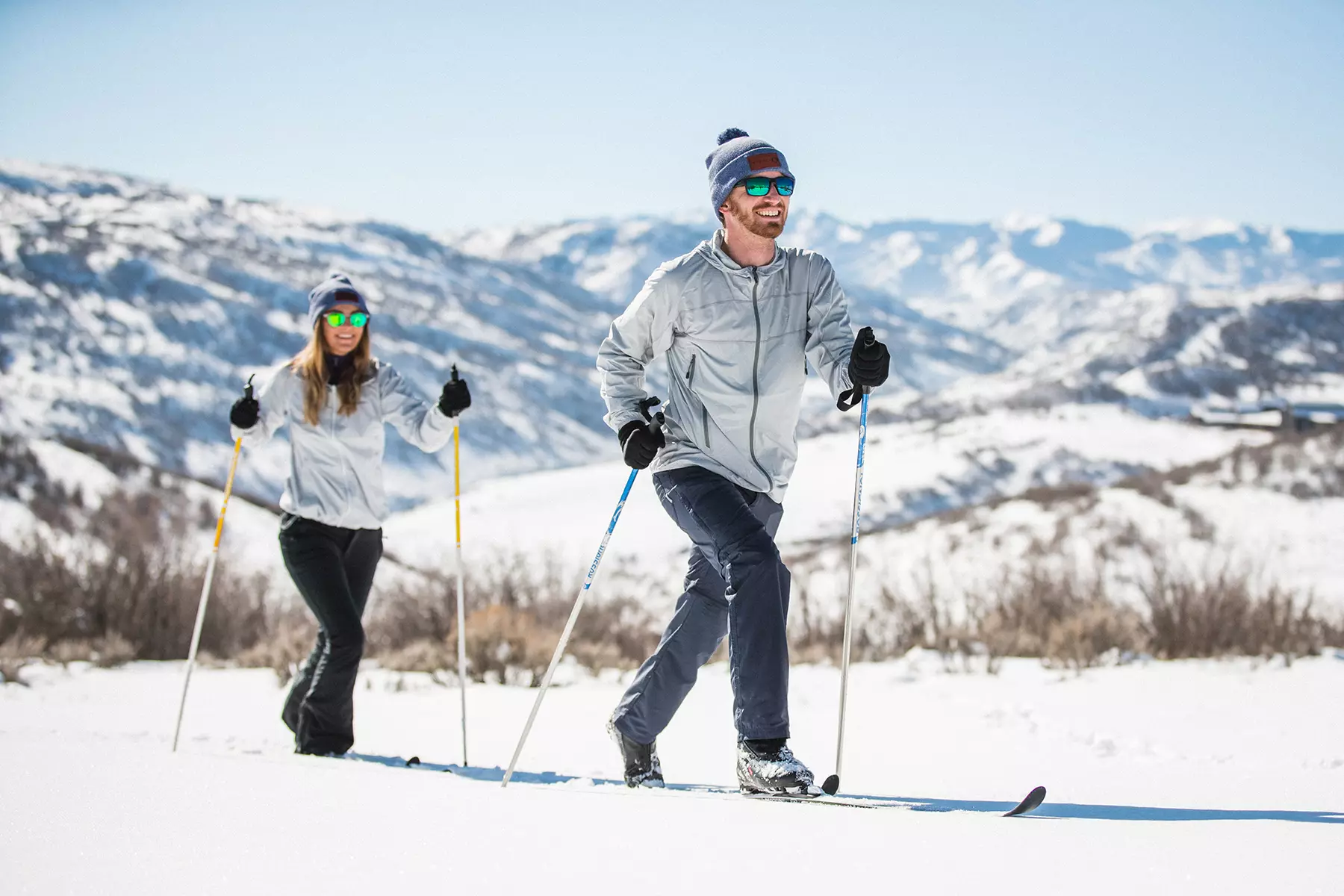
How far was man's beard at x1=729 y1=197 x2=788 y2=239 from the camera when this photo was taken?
3.36 meters

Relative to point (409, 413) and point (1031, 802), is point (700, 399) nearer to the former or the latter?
point (1031, 802)

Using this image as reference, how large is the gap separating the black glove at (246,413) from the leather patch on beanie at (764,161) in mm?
2268

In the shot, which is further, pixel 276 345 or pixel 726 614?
pixel 276 345

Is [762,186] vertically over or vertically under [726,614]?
over

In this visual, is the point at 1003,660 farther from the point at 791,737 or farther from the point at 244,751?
the point at 244,751

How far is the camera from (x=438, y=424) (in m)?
4.53

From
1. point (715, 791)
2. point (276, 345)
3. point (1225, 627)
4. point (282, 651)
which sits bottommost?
point (715, 791)

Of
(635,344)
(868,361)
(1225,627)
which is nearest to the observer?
(868,361)

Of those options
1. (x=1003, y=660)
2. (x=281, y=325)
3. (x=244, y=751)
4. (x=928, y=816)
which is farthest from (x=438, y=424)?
(x=281, y=325)

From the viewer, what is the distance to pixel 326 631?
4.39 meters

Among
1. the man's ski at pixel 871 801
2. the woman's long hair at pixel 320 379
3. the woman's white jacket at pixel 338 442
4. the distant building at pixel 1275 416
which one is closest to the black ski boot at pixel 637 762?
the man's ski at pixel 871 801

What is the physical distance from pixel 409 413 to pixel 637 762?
6.11 feet

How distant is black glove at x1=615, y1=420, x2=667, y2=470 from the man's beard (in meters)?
0.66

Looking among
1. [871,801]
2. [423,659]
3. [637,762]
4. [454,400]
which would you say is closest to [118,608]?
[423,659]
